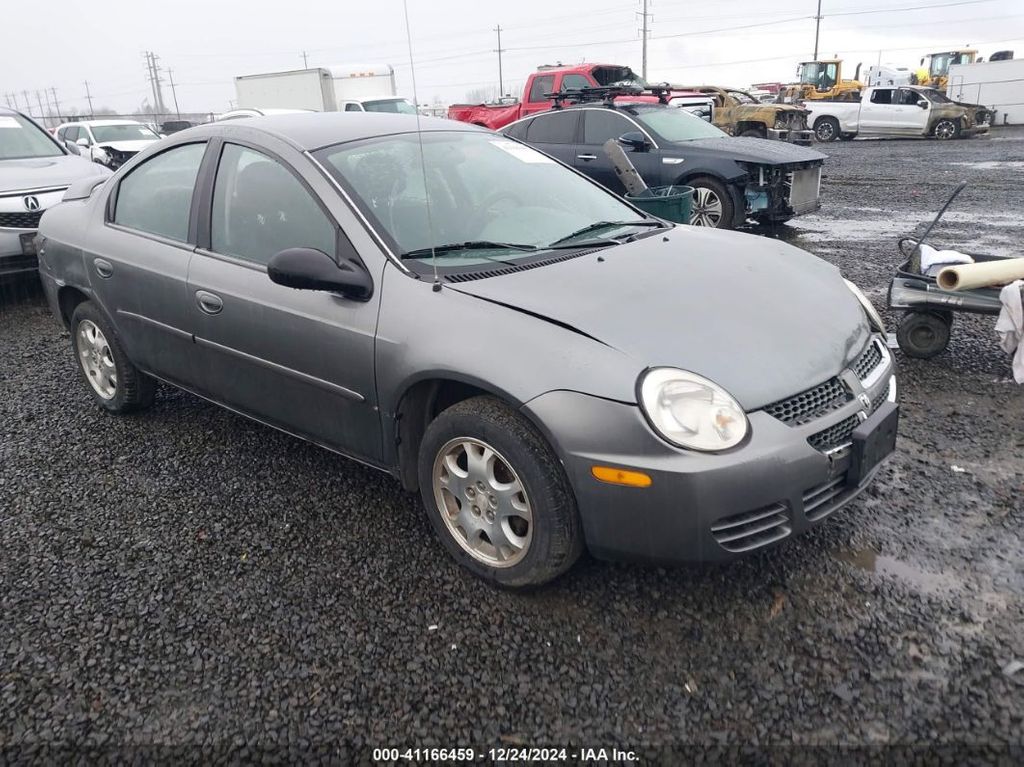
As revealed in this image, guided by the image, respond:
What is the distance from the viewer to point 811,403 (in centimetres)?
243

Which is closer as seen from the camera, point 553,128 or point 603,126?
point 603,126

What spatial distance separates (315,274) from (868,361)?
2026 mm

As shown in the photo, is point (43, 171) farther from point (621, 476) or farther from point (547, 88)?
point (547, 88)

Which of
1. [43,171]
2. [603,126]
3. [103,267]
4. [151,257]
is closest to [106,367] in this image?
[103,267]

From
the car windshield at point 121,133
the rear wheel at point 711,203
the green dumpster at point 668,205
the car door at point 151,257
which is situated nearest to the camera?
the car door at point 151,257

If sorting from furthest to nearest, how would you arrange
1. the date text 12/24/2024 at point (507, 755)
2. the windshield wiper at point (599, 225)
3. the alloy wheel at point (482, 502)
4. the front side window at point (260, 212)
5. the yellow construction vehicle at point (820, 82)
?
the yellow construction vehicle at point (820, 82), the windshield wiper at point (599, 225), the front side window at point (260, 212), the alloy wheel at point (482, 502), the date text 12/24/2024 at point (507, 755)

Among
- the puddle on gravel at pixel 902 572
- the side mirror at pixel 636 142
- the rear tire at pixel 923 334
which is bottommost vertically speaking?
the puddle on gravel at pixel 902 572

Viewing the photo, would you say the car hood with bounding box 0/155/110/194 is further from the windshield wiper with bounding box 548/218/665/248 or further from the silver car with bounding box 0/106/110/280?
the windshield wiper with bounding box 548/218/665/248

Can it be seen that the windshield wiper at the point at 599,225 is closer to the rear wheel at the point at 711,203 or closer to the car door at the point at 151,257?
the car door at the point at 151,257

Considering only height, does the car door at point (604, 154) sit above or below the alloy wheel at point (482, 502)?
above

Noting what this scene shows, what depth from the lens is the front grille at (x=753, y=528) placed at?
2.25m

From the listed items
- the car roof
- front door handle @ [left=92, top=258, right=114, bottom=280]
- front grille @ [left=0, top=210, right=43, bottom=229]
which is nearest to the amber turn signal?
the car roof

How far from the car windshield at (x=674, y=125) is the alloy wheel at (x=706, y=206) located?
0.85 metres

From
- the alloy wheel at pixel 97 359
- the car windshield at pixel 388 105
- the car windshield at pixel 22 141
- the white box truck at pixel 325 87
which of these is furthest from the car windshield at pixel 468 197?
the white box truck at pixel 325 87
